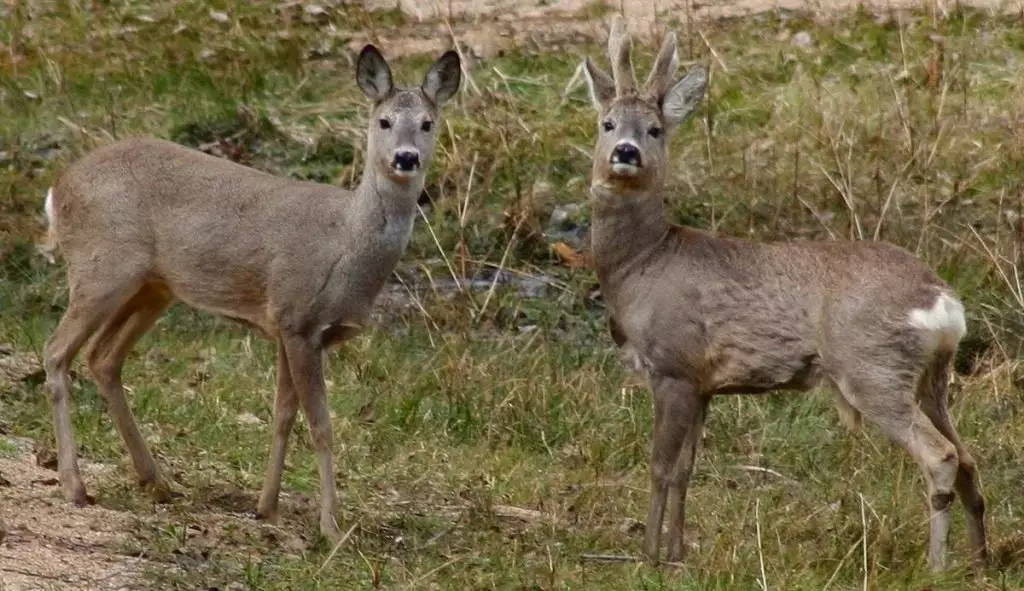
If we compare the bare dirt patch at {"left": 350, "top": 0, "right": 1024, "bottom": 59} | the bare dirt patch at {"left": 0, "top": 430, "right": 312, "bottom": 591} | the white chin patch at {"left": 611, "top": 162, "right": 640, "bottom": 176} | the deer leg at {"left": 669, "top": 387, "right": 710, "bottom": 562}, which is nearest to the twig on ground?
the bare dirt patch at {"left": 0, "top": 430, "right": 312, "bottom": 591}

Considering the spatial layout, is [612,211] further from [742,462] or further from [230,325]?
[230,325]

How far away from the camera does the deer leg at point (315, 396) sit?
7398 millimetres

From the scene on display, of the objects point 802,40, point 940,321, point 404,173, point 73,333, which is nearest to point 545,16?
point 802,40

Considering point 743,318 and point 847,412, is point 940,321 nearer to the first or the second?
point 847,412

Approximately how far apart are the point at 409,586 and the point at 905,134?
5.04 metres

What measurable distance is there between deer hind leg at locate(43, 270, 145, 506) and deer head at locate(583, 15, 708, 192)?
6.09 feet

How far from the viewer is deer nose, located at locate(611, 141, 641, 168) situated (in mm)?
7414

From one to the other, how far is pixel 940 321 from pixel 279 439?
2.46 meters

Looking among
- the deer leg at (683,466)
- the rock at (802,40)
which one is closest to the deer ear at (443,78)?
the deer leg at (683,466)

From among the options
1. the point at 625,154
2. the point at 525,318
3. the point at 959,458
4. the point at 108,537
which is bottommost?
the point at 525,318

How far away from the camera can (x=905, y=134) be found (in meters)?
10.6

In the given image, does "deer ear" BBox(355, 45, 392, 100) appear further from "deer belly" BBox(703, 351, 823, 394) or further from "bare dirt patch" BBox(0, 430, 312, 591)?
"deer belly" BBox(703, 351, 823, 394)

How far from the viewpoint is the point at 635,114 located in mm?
7590

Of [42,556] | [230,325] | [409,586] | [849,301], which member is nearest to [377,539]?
[409,586]
